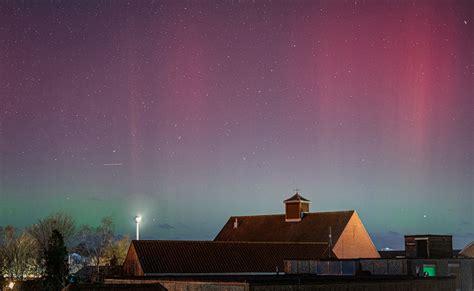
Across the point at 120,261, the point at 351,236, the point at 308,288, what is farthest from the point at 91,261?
the point at 308,288

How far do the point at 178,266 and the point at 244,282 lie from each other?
23.5 meters

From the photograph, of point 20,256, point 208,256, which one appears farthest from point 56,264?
point 20,256

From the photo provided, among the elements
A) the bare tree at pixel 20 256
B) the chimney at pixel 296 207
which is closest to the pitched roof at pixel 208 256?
the chimney at pixel 296 207

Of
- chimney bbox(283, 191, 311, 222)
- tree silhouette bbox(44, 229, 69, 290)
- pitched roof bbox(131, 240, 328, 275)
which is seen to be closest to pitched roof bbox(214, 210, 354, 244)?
chimney bbox(283, 191, 311, 222)

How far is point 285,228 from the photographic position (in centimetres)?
8406

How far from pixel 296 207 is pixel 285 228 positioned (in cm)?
265

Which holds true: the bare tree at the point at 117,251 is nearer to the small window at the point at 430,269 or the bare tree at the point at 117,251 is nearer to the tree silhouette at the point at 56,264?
the tree silhouette at the point at 56,264

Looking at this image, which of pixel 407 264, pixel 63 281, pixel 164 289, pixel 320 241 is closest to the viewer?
pixel 164 289

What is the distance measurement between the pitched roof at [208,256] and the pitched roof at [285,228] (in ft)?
21.3

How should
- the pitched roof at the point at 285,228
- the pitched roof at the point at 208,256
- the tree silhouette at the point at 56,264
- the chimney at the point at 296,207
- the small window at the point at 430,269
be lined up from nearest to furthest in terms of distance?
the small window at the point at 430,269 < the tree silhouette at the point at 56,264 < the pitched roof at the point at 208,256 < the pitched roof at the point at 285,228 < the chimney at the point at 296,207

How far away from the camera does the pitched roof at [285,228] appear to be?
78188 mm

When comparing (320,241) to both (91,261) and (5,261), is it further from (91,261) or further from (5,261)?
(5,261)

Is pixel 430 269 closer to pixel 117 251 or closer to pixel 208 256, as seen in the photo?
pixel 208 256

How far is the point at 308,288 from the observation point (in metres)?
44.6
